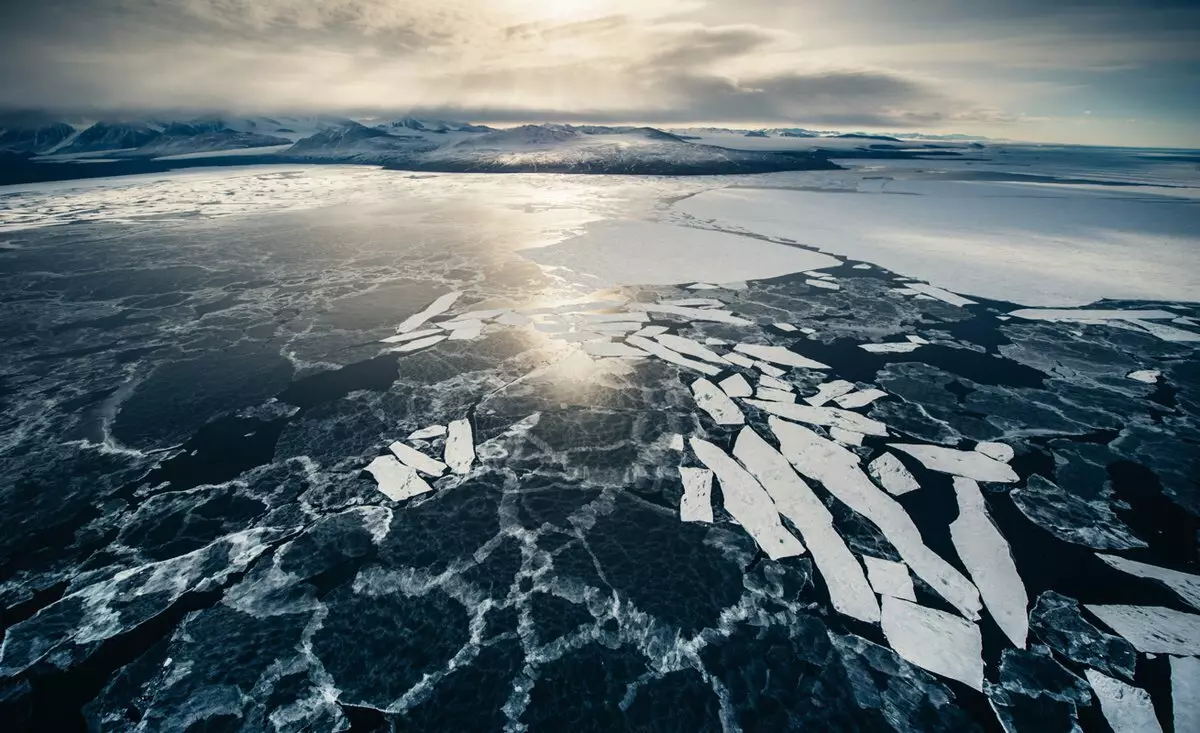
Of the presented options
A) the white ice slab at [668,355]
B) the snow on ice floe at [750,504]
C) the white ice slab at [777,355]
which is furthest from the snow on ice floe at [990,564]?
the white ice slab at [668,355]

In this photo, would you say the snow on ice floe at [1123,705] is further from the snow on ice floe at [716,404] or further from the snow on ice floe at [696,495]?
the snow on ice floe at [716,404]

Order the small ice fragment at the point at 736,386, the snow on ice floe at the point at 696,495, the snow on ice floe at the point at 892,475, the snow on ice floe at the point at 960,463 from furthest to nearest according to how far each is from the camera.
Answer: the small ice fragment at the point at 736,386 → the snow on ice floe at the point at 960,463 → the snow on ice floe at the point at 892,475 → the snow on ice floe at the point at 696,495

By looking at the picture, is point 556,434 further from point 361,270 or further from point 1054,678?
point 361,270

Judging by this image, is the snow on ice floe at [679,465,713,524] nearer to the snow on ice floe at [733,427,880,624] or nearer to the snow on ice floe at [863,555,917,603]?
the snow on ice floe at [733,427,880,624]

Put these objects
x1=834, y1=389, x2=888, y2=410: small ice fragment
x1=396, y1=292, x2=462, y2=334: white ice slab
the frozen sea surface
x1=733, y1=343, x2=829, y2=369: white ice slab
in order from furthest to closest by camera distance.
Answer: x1=396, y1=292, x2=462, y2=334: white ice slab
x1=733, y1=343, x2=829, y2=369: white ice slab
x1=834, y1=389, x2=888, y2=410: small ice fragment
the frozen sea surface

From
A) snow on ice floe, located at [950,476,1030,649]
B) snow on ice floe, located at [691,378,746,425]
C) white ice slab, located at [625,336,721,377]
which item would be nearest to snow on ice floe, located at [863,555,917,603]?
snow on ice floe, located at [950,476,1030,649]

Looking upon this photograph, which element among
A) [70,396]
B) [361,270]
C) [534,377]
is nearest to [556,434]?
[534,377]
